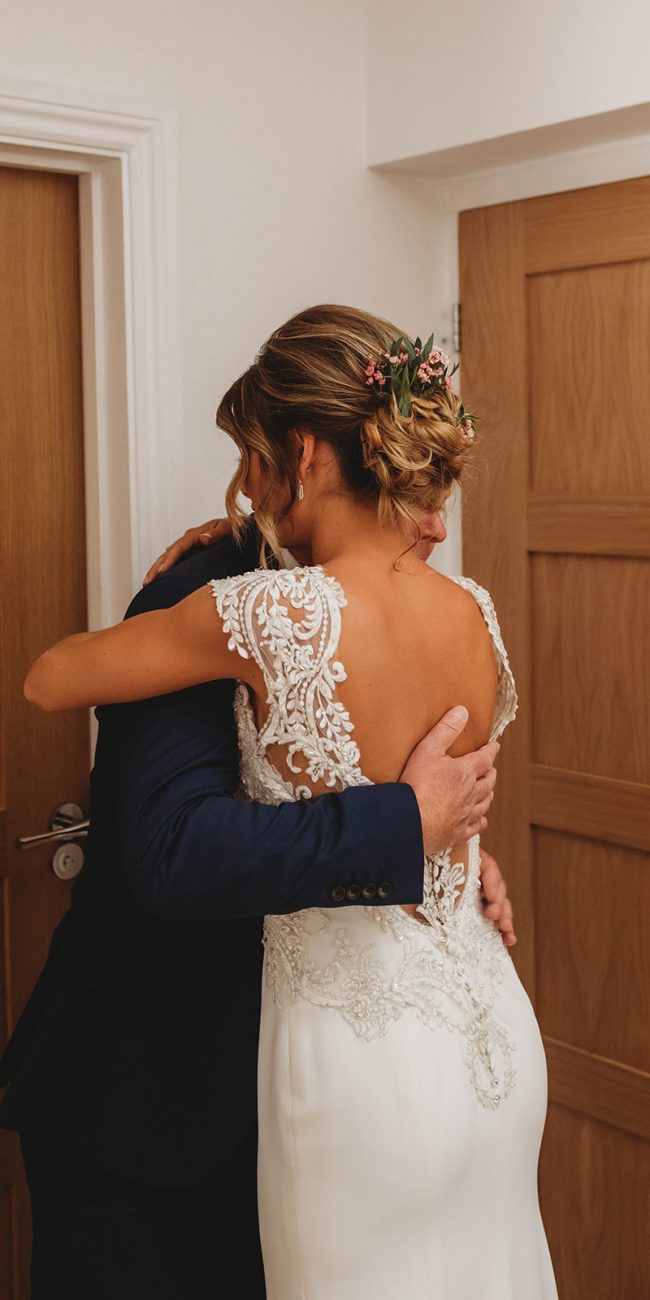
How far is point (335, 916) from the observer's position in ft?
5.10

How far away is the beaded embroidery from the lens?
4.70 feet

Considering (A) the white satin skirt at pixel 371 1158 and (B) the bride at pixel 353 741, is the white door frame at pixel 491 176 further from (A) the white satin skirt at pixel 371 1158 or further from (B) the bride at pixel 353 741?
(A) the white satin skirt at pixel 371 1158

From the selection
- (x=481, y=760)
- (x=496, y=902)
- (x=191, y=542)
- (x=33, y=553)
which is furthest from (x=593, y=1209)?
(x=33, y=553)

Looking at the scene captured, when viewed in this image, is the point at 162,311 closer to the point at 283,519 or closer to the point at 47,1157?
the point at 283,519

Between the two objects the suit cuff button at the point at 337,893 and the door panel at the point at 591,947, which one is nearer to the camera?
the suit cuff button at the point at 337,893

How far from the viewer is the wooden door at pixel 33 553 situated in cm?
205

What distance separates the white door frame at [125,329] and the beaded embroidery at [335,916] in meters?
0.62

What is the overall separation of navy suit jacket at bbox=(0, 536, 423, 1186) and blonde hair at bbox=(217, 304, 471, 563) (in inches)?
8.6

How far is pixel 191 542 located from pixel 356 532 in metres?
0.42

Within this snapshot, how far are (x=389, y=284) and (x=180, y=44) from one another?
55 cm

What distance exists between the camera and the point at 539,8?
2035 millimetres

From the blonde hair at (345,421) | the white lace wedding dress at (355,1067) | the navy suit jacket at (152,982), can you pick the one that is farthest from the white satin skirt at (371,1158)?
the blonde hair at (345,421)

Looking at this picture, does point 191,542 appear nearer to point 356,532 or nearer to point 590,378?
point 356,532

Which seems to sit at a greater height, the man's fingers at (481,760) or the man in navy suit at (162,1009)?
the man's fingers at (481,760)
